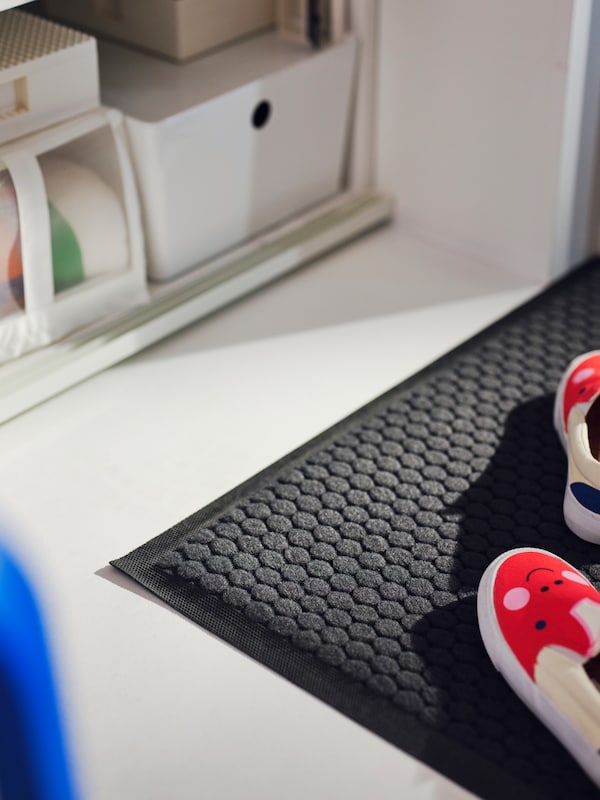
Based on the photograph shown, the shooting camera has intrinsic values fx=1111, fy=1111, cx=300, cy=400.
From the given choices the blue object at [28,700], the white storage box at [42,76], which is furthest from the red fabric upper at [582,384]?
the blue object at [28,700]

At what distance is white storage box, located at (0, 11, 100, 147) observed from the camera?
1.40 metres

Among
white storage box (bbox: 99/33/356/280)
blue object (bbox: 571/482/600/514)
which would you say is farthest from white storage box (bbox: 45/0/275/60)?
blue object (bbox: 571/482/600/514)

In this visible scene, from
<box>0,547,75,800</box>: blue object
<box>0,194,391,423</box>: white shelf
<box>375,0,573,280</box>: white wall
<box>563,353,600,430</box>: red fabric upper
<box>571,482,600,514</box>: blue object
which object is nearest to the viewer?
<box>0,547,75,800</box>: blue object

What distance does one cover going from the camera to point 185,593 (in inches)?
47.5

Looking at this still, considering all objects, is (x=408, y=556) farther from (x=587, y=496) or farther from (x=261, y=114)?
(x=261, y=114)

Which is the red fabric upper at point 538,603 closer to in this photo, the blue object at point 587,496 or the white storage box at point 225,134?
the blue object at point 587,496

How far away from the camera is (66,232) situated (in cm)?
149

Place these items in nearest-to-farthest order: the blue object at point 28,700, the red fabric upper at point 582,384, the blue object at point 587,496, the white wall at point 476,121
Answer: the blue object at point 28,700, the blue object at point 587,496, the red fabric upper at point 582,384, the white wall at point 476,121

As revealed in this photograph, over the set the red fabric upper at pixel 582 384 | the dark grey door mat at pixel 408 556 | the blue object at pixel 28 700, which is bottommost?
the dark grey door mat at pixel 408 556

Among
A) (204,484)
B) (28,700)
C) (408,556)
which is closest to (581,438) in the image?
(408,556)

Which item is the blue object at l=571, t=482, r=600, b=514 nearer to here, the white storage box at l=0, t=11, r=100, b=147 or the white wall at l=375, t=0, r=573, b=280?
the white wall at l=375, t=0, r=573, b=280

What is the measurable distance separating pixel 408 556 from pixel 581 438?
25cm

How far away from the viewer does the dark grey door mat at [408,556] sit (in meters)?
1.07

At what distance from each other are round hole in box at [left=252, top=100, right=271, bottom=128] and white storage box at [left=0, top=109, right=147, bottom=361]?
10.1 inches
